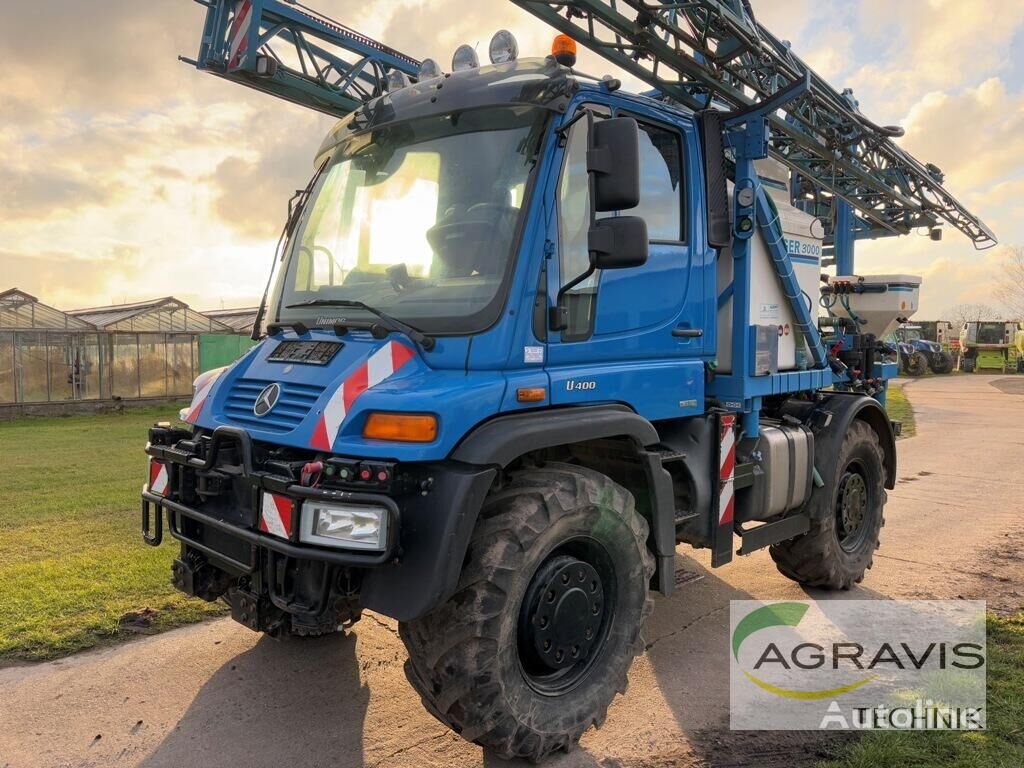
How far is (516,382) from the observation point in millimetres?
3121

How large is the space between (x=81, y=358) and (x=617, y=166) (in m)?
18.6

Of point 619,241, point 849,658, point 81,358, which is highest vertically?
point 619,241

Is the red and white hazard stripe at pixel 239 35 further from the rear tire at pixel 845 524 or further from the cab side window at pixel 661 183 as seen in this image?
the rear tire at pixel 845 524

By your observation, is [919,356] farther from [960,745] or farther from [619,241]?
[619,241]

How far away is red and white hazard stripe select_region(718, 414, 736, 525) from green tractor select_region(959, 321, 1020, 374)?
128 feet

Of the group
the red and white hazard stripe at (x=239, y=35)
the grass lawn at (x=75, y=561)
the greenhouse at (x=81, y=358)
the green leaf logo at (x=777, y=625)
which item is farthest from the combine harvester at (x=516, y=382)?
the greenhouse at (x=81, y=358)

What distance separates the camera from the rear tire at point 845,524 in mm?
5152

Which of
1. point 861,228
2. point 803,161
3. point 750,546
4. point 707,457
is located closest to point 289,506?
point 707,457

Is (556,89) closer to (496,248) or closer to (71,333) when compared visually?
(496,248)

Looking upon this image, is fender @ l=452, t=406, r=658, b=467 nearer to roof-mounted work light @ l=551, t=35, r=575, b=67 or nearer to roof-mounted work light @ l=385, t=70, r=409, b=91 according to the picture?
roof-mounted work light @ l=551, t=35, r=575, b=67

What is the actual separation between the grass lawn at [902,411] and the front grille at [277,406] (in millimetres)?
11997

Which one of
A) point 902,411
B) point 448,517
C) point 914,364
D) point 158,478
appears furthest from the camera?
point 914,364

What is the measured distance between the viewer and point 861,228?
31.3ft

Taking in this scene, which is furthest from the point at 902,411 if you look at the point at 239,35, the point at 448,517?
the point at 448,517
